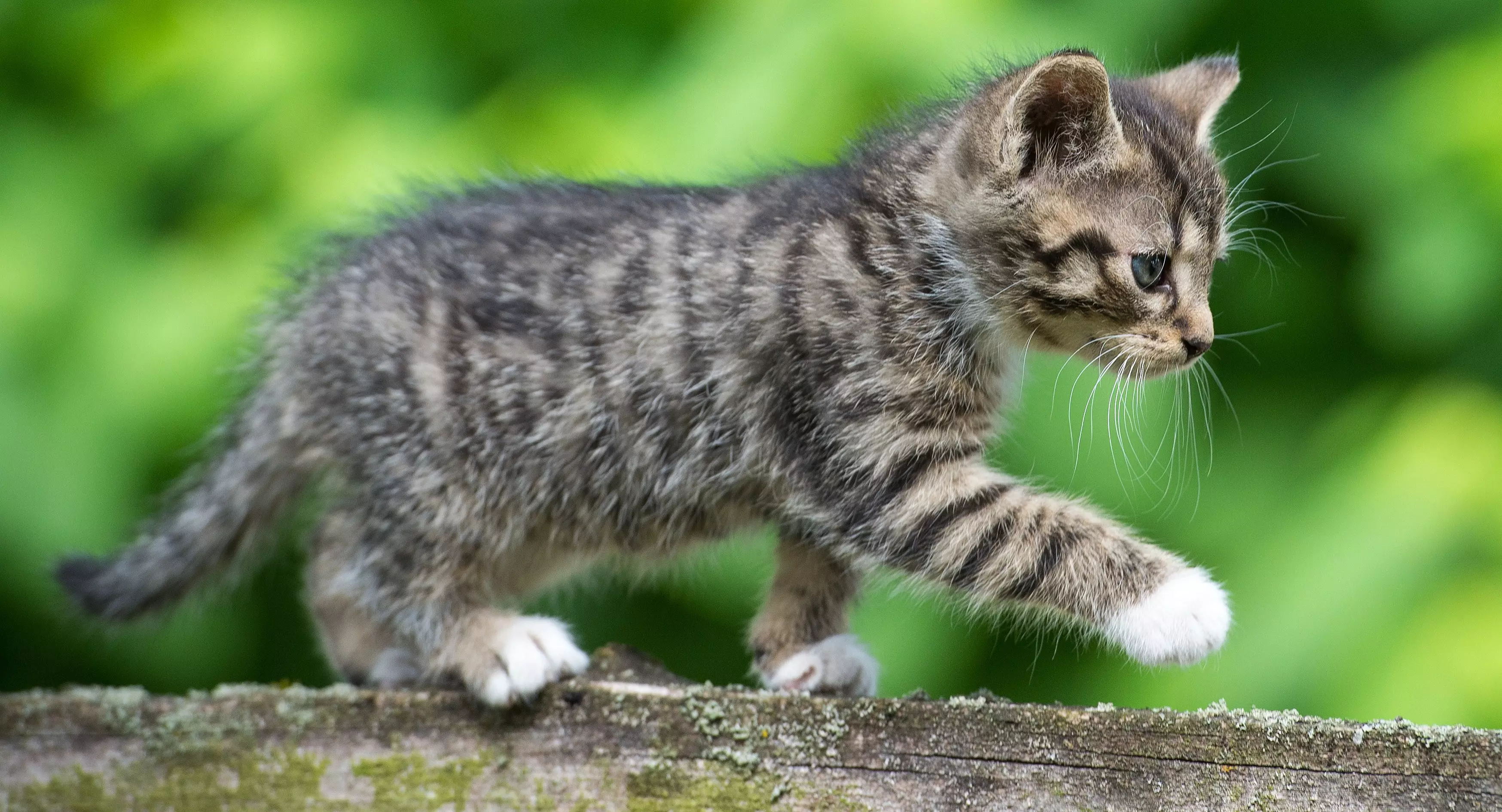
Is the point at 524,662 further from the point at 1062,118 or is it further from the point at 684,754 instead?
the point at 1062,118

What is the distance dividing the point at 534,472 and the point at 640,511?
0.20 m

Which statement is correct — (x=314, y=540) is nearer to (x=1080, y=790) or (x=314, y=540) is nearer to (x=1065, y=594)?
(x=1065, y=594)

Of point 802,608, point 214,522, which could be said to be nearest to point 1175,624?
point 802,608

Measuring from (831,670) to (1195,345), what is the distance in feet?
2.56

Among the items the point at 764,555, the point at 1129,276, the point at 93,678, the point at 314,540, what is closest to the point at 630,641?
the point at 764,555

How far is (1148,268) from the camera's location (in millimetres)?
2051

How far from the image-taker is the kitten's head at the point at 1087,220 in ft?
6.67

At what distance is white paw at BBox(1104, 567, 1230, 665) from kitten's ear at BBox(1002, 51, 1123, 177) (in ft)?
2.18

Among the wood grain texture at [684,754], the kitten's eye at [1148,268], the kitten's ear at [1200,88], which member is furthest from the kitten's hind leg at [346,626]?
the kitten's ear at [1200,88]

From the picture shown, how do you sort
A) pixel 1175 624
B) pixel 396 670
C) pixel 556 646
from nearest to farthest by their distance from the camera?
pixel 1175 624 < pixel 556 646 < pixel 396 670

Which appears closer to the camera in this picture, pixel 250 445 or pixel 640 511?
pixel 640 511

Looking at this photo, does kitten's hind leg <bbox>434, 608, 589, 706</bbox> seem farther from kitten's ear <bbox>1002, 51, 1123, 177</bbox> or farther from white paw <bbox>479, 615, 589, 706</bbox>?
kitten's ear <bbox>1002, 51, 1123, 177</bbox>

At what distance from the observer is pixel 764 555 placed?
2.72 metres

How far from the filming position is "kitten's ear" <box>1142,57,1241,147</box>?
7.49 feet
